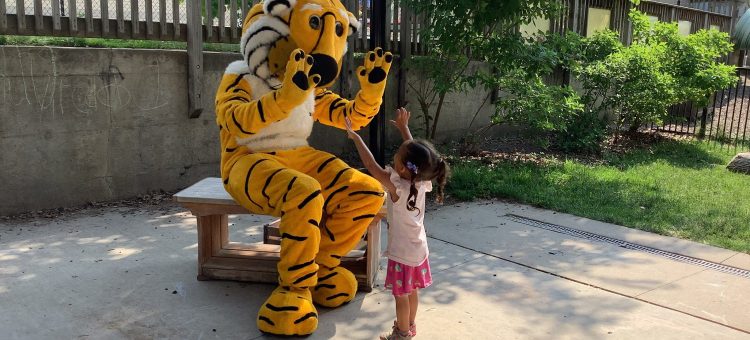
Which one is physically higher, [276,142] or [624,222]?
[276,142]

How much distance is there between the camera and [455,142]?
28.7 ft

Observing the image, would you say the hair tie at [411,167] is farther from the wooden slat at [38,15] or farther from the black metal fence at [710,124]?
the black metal fence at [710,124]

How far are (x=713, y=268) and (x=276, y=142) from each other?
3032 millimetres

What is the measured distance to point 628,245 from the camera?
193 inches

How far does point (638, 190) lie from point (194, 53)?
178 inches

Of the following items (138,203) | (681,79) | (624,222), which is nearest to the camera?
(624,222)

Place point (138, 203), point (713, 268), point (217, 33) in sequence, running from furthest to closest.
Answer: point (217, 33) → point (138, 203) → point (713, 268)

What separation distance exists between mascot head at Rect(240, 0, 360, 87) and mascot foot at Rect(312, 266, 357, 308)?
1.06 metres

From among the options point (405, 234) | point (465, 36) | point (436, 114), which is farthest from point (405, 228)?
point (436, 114)

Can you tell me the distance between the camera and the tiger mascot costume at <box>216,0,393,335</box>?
3316 mm

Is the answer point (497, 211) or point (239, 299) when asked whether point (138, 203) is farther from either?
point (497, 211)

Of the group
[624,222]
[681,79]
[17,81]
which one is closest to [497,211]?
[624,222]

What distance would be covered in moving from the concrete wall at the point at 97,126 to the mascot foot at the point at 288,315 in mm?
3011

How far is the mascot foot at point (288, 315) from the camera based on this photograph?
3223mm
